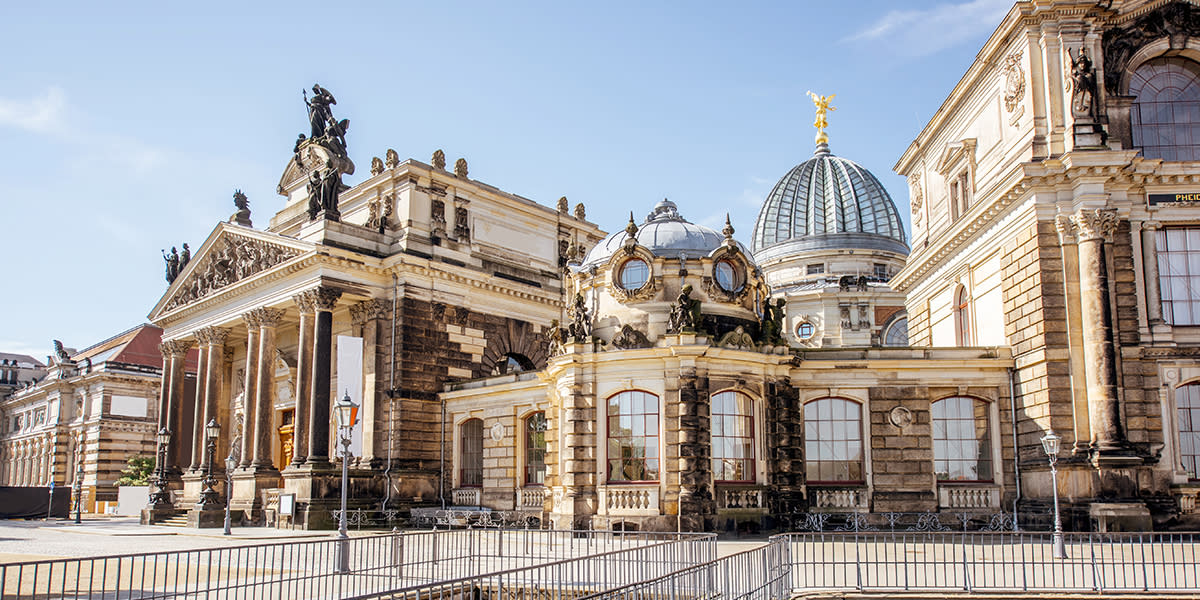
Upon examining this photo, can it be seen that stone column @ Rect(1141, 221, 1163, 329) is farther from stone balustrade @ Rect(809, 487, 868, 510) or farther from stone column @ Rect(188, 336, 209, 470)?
stone column @ Rect(188, 336, 209, 470)

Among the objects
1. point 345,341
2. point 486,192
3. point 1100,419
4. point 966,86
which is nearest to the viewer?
point 1100,419

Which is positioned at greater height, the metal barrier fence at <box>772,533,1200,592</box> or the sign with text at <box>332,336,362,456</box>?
the sign with text at <box>332,336,362,456</box>

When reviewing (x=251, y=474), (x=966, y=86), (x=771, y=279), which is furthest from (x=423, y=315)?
(x=771, y=279)

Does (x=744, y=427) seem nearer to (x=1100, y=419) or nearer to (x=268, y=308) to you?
(x=1100, y=419)

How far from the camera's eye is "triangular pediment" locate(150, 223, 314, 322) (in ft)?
134

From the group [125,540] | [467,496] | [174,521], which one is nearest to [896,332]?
[467,496]

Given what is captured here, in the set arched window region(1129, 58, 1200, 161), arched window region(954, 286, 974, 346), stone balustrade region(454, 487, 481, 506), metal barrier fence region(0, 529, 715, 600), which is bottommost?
metal barrier fence region(0, 529, 715, 600)

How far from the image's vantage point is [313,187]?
4072cm

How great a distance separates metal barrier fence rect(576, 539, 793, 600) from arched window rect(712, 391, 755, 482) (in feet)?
38.3

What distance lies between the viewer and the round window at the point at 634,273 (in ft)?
98.8

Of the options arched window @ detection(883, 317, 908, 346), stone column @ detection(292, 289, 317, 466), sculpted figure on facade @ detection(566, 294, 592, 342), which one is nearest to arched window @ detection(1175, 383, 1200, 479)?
sculpted figure on facade @ detection(566, 294, 592, 342)

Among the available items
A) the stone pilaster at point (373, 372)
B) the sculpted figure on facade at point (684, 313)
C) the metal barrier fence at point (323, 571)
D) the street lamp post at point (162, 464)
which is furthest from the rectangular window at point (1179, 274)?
the street lamp post at point (162, 464)

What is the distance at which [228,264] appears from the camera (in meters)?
44.9

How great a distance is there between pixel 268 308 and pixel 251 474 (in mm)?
6817
